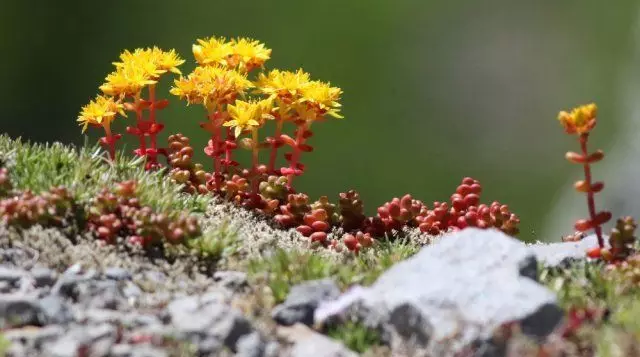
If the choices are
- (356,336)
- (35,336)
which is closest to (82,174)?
(35,336)

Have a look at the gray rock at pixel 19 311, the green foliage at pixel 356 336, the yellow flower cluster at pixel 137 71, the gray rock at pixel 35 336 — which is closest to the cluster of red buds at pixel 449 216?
the yellow flower cluster at pixel 137 71

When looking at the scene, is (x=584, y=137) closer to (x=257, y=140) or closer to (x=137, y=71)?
(x=257, y=140)

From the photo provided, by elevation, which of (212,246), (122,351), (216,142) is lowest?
(122,351)

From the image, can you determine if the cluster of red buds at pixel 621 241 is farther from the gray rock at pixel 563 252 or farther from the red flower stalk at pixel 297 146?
the red flower stalk at pixel 297 146

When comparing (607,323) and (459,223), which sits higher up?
(459,223)

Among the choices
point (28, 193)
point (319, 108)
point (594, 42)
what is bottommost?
point (28, 193)

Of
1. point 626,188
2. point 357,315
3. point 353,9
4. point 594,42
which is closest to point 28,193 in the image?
point 357,315

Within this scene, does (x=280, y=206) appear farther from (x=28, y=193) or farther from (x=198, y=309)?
(x=198, y=309)

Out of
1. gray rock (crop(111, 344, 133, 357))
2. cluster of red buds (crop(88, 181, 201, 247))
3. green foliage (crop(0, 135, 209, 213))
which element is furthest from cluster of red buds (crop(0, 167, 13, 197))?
gray rock (crop(111, 344, 133, 357))
